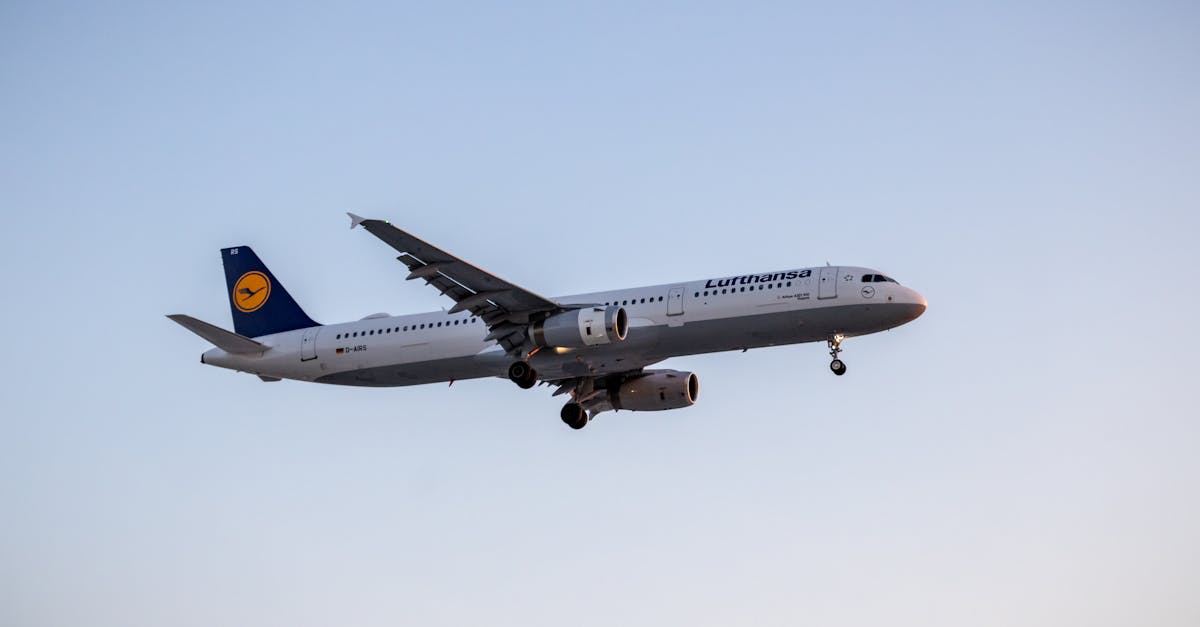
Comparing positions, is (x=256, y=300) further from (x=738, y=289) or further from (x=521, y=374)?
(x=738, y=289)

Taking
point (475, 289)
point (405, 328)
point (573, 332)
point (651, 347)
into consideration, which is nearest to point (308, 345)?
point (405, 328)

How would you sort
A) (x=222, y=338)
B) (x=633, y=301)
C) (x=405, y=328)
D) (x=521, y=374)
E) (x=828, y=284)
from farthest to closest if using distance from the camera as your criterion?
(x=222, y=338) → (x=405, y=328) → (x=521, y=374) → (x=633, y=301) → (x=828, y=284)

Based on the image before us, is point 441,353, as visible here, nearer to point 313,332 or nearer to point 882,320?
point 313,332

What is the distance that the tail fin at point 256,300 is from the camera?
5650 cm

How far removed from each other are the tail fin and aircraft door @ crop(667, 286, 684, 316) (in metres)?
14.7

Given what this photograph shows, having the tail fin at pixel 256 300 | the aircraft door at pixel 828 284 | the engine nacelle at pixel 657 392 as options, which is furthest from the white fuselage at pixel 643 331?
the engine nacelle at pixel 657 392

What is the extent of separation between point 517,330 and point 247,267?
1508 cm

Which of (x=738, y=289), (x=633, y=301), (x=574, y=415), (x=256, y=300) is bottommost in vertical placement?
(x=574, y=415)

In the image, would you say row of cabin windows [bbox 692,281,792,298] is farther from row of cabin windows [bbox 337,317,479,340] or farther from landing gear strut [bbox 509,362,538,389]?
row of cabin windows [bbox 337,317,479,340]

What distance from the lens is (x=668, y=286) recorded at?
49812 millimetres

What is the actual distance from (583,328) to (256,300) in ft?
52.4

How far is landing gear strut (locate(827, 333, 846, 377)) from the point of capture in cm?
4847

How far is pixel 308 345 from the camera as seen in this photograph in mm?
54531

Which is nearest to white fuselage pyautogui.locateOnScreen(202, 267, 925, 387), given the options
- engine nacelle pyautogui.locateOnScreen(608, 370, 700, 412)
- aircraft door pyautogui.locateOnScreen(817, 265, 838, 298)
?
aircraft door pyautogui.locateOnScreen(817, 265, 838, 298)
